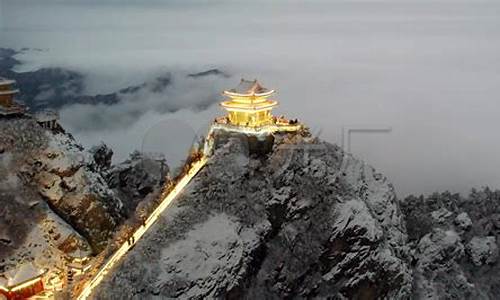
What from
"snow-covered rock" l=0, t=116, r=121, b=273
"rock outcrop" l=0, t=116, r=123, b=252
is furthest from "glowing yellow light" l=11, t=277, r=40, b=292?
"rock outcrop" l=0, t=116, r=123, b=252

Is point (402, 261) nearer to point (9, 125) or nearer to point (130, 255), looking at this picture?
point (130, 255)

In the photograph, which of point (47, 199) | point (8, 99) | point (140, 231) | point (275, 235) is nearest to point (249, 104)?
point (275, 235)

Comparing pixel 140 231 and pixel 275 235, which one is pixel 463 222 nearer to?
pixel 275 235

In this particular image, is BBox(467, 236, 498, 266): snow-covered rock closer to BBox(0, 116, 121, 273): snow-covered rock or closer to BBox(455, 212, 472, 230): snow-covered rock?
BBox(455, 212, 472, 230): snow-covered rock

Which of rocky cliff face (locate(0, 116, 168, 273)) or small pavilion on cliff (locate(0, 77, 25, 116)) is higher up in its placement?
small pavilion on cliff (locate(0, 77, 25, 116))

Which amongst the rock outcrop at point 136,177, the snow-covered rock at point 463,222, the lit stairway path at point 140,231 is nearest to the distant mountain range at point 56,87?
the rock outcrop at point 136,177

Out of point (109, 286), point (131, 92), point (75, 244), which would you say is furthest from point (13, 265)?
point (131, 92)

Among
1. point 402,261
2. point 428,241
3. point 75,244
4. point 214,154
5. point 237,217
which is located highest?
point 214,154
